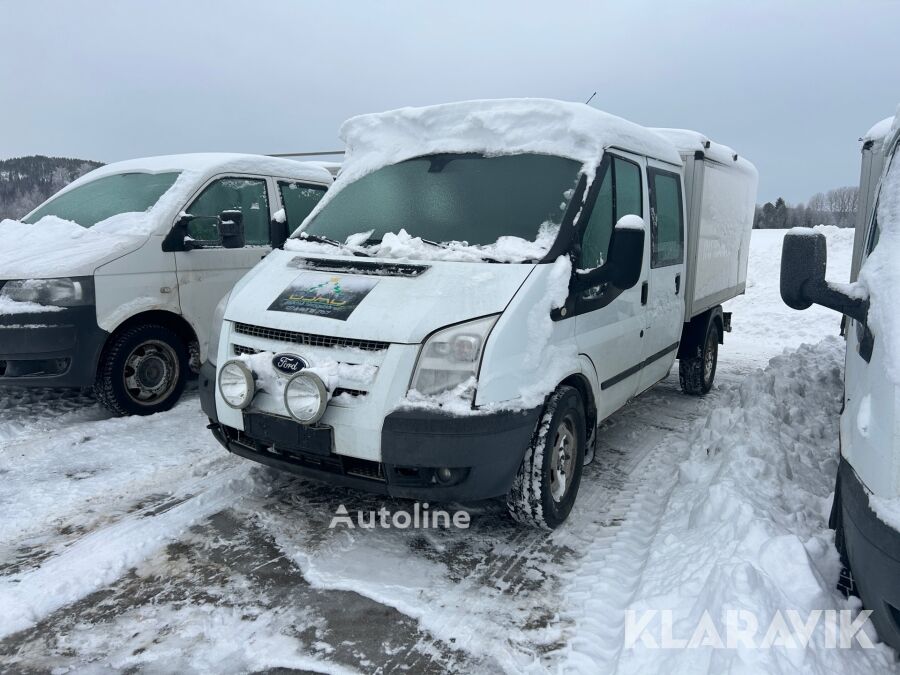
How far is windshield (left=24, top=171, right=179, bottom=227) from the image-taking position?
18.4ft

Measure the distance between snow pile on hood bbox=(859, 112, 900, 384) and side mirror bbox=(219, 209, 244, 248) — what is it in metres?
4.53

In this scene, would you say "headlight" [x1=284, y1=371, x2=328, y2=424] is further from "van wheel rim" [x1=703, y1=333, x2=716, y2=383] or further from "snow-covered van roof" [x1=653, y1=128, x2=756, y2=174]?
"van wheel rim" [x1=703, y1=333, x2=716, y2=383]

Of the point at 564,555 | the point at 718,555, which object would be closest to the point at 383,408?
the point at 564,555

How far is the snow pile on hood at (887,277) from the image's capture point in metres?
2.11

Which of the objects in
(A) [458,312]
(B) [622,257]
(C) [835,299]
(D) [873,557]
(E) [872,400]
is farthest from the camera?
(B) [622,257]

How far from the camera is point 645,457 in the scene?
15.3ft

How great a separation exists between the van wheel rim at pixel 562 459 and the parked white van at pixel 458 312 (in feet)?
0.04

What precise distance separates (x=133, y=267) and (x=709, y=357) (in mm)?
5724

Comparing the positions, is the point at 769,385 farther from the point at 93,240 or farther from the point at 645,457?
the point at 93,240

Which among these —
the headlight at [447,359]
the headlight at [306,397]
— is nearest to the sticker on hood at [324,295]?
the headlight at [306,397]

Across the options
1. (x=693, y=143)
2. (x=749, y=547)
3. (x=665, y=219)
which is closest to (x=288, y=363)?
(x=749, y=547)

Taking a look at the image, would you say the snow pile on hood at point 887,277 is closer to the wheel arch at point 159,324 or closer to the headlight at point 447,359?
the headlight at point 447,359

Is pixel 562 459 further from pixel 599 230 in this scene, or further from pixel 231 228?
pixel 231 228

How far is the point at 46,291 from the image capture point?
473 cm
